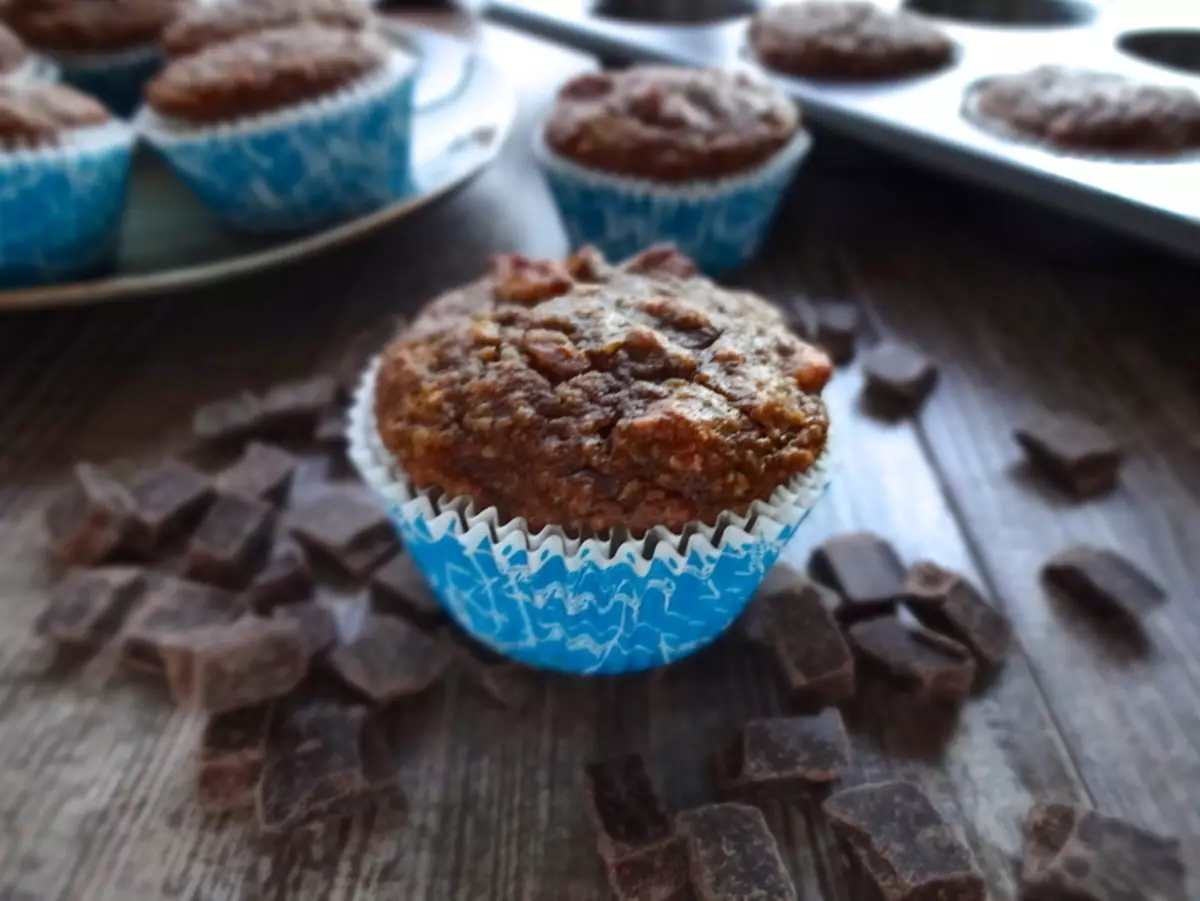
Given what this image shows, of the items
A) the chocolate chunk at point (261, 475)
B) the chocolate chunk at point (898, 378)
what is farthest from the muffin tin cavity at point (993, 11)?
the chocolate chunk at point (261, 475)

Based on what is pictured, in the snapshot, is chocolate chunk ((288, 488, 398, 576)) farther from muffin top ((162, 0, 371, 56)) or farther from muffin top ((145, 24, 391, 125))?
muffin top ((162, 0, 371, 56))

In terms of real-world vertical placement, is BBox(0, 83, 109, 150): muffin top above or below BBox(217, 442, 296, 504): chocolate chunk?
above

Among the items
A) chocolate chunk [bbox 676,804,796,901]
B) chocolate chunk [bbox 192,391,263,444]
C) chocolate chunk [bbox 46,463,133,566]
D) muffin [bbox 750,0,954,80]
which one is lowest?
chocolate chunk [bbox 192,391,263,444]

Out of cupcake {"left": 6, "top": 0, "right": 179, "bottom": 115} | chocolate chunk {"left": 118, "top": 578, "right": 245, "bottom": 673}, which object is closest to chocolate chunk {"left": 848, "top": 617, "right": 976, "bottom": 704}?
chocolate chunk {"left": 118, "top": 578, "right": 245, "bottom": 673}

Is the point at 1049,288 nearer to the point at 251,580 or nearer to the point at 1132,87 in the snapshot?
the point at 1132,87

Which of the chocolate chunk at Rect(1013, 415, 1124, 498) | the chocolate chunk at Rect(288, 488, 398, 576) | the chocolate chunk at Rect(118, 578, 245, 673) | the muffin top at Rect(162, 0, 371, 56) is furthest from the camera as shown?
the muffin top at Rect(162, 0, 371, 56)

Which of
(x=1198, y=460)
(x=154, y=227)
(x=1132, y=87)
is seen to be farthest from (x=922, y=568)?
(x=154, y=227)

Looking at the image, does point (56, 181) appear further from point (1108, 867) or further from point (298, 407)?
point (1108, 867)

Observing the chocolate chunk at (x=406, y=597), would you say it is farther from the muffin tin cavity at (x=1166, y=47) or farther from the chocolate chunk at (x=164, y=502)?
the muffin tin cavity at (x=1166, y=47)
